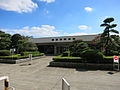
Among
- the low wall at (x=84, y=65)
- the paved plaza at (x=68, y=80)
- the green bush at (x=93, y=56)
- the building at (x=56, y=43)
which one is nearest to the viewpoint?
the paved plaza at (x=68, y=80)

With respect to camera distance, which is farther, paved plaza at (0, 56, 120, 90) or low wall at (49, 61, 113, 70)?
low wall at (49, 61, 113, 70)

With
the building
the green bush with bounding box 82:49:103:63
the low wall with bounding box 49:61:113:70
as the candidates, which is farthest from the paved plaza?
the building

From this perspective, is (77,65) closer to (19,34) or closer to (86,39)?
(86,39)

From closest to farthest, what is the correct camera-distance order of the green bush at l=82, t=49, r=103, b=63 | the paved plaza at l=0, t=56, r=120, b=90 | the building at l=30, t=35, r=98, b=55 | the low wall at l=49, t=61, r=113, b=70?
the paved plaza at l=0, t=56, r=120, b=90 < the low wall at l=49, t=61, r=113, b=70 < the green bush at l=82, t=49, r=103, b=63 < the building at l=30, t=35, r=98, b=55

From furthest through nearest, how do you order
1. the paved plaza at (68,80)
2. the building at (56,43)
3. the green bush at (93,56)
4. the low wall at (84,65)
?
the building at (56,43), the green bush at (93,56), the low wall at (84,65), the paved plaza at (68,80)

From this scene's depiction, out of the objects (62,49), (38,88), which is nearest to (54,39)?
(62,49)

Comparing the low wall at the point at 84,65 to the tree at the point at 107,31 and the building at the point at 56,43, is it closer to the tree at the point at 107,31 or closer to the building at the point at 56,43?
the tree at the point at 107,31

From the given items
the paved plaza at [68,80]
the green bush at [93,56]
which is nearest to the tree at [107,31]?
the green bush at [93,56]

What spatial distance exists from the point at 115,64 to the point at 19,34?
24.0m

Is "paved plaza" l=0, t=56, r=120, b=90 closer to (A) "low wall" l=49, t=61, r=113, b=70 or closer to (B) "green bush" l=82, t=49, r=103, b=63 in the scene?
(A) "low wall" l=49, t=61, r=113, b=70

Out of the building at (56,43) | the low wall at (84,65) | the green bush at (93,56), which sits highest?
the building at (56,43)

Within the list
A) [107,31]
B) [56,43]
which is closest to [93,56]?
[107,31]

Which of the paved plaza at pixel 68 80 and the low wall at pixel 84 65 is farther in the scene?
the low wall at pixel 84 65

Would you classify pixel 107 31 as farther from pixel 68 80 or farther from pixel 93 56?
pixel 68 80
